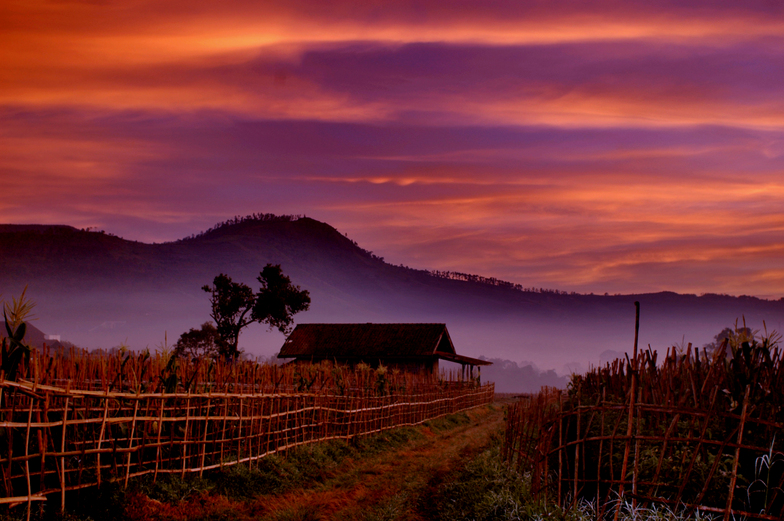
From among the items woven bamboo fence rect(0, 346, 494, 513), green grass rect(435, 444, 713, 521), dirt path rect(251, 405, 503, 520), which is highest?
woven bamboo fence rect(0, 346, 494, 513)

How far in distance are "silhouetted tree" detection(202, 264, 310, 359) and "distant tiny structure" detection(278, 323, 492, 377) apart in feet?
25.8

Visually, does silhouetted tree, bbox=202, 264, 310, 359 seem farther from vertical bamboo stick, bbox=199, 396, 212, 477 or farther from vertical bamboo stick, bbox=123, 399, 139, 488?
vertical bamboo stick, bbox=123, 399, 139, 488

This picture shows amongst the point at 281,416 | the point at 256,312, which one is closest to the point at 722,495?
the point at 281,416

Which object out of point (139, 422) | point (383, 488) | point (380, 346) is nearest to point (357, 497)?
point (383, 488)

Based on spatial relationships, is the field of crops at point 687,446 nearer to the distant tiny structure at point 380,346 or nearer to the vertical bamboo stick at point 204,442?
the vertical bamboo stick at point 204,442

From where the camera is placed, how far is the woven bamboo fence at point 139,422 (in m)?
8.76

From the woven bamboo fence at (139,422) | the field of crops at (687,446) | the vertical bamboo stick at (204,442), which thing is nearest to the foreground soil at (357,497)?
the vertical bamboo stick at (204,442)

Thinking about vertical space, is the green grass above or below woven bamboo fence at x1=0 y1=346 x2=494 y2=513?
below

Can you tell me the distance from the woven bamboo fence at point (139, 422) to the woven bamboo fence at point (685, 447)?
5476 mm

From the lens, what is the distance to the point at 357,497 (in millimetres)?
11883

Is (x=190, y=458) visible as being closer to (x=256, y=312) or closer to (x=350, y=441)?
(x=350, y=441)

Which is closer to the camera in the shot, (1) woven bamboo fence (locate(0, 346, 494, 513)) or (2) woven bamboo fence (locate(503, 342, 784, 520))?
(2) woven bamboo fence (locate(503, 342, 784, 520))

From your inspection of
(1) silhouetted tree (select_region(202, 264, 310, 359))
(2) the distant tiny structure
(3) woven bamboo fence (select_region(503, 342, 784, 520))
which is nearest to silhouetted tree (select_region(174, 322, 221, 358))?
(1) silhouetted tree (select_region(202, 264, 310, 359))

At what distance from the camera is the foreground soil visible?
10125 mm
